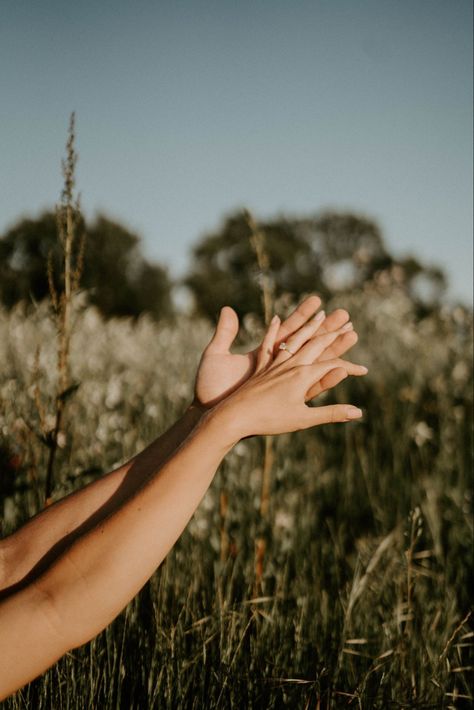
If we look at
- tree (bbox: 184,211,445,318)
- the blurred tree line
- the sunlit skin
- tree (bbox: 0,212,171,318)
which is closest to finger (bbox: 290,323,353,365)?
the sunlit skin

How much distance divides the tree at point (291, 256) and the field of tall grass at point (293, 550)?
25.9 meters

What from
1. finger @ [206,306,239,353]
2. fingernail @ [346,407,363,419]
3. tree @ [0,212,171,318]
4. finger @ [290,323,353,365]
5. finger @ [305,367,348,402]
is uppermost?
tree @ [0,212,171,318]

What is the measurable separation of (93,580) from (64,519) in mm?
305

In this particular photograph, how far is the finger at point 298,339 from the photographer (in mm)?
1409

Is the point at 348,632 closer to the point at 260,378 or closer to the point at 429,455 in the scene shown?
the point at 260,378

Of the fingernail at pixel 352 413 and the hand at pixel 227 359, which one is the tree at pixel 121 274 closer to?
the hand at pixel 227 359

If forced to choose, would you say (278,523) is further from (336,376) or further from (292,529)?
(336,376)

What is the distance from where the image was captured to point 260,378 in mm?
1286

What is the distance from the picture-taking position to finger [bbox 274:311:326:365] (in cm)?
141

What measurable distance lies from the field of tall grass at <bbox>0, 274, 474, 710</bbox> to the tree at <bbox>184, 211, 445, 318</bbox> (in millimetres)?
25917

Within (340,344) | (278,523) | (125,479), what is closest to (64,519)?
(125,479)

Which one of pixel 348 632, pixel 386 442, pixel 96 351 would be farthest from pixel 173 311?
pixel 348 632

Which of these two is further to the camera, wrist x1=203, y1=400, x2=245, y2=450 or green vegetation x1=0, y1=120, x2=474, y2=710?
green vegetation x1=0, y1=120, x2=474, y2=710

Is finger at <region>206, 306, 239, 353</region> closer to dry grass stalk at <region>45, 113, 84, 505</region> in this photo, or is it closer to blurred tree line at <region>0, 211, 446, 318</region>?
dry grass stalk at <region>45, 113, 84, 505</region>
